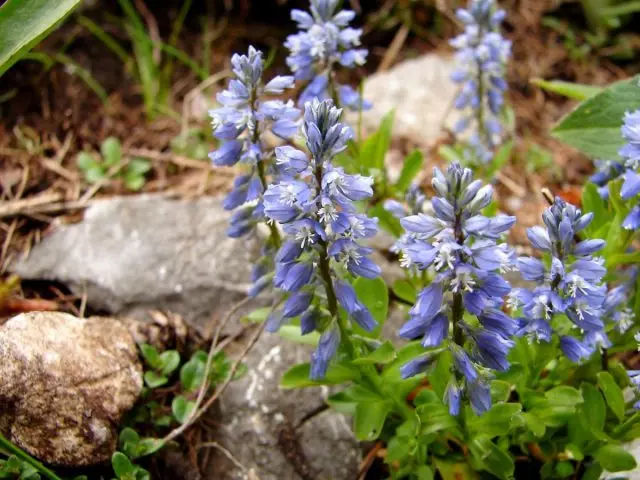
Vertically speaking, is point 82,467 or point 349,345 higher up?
point 349,345

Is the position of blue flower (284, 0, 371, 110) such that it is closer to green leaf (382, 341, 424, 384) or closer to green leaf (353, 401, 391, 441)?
green leaf (382, 341, 424, 384)

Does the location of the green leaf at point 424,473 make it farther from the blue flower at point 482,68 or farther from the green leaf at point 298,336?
the blue flower at point 482,68

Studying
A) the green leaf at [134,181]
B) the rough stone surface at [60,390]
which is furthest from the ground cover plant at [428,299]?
the green leaf at [134,181]

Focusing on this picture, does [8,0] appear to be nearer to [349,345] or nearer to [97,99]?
[349,345]

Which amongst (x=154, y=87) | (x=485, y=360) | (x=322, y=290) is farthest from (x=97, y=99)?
(x=485, y=360)

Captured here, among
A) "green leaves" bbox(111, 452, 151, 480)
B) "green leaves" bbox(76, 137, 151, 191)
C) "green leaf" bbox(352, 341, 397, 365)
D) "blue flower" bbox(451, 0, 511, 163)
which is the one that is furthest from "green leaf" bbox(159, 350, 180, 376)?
"blue flower" bbox(451, 0, 511, 163)
